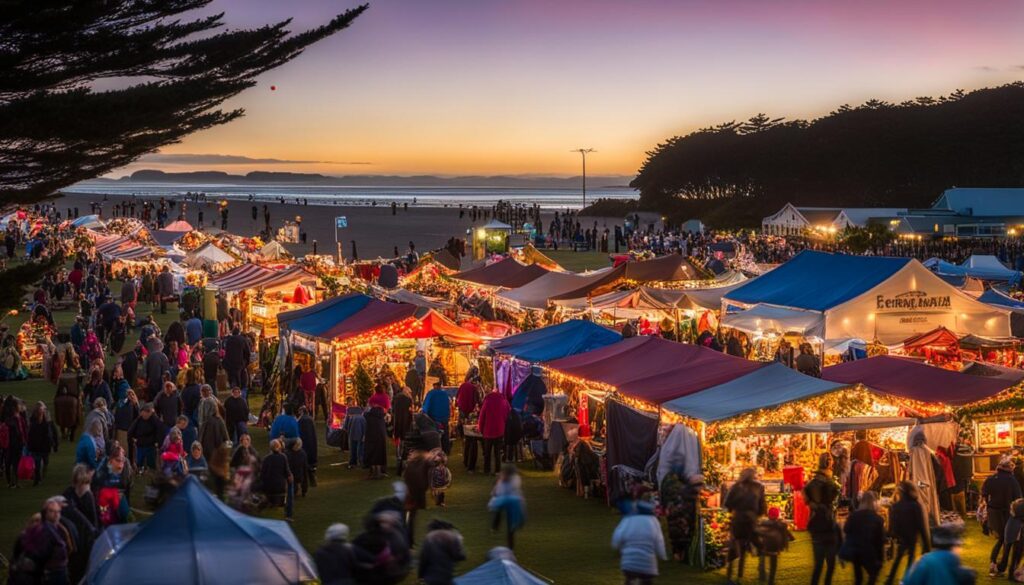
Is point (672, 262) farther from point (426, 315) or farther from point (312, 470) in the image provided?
point (312, 470)

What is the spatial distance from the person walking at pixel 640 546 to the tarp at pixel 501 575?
1.54 meters

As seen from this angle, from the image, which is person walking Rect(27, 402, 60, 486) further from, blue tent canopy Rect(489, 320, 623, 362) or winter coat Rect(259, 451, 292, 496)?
blue tent canopy Rect(489, 320, 623, 362)

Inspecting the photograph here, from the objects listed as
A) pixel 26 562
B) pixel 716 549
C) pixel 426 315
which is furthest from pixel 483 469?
pixel 26 562

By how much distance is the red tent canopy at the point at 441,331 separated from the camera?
18.5 m

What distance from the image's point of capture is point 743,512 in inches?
408

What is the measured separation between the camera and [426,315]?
61.2 ft

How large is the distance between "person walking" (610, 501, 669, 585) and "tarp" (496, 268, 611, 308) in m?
17.0

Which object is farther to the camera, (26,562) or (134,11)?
(26,562)

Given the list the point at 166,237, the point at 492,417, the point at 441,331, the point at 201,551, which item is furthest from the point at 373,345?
the point at 166,237

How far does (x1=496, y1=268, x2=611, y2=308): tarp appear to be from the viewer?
26.5 meters

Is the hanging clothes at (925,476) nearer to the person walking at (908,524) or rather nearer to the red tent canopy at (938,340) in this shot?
the person walking at (908,524)

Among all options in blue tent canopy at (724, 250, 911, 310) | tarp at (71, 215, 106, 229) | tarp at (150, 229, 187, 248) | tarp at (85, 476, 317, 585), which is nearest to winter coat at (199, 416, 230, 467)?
tarp at (85, 476, 317, 585)

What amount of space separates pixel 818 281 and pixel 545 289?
Result: 684 centimetres

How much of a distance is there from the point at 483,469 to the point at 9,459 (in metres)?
5.97
